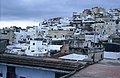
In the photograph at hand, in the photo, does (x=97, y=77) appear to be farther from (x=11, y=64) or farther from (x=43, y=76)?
(x=11, y=64)

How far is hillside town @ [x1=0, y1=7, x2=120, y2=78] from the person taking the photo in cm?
1407

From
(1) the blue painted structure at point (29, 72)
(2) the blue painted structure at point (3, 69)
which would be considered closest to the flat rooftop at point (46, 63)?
(1) the blue painted structure at point (29, 72)

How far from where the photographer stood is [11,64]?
15.1 metres

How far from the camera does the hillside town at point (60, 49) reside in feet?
46.2

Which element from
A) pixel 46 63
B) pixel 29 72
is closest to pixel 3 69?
pixel 29 72

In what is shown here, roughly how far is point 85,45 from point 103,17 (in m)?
35.7

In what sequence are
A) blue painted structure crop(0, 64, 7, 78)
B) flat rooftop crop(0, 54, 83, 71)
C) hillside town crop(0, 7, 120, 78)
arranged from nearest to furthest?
flat rooftop crop(0, 54, 83, 71), hillside town crop(0, 7, 120, 78), blue painted structure crop(0, 64, 7, 78)

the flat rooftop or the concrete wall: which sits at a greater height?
the flat rooftop

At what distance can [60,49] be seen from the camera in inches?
1336

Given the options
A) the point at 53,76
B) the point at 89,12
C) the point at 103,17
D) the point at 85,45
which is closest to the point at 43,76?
the point at 53,76

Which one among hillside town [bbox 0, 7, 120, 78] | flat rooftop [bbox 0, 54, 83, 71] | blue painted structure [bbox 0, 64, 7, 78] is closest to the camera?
flat rooftop [bbox 0, 54, 83, 71]

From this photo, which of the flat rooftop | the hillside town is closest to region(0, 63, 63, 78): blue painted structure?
the hillside town

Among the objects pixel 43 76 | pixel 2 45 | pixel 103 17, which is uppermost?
pixel 103 17

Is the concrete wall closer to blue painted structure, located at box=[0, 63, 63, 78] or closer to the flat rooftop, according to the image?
blue painted structure, located at box=[0, 63, 63, 78]
